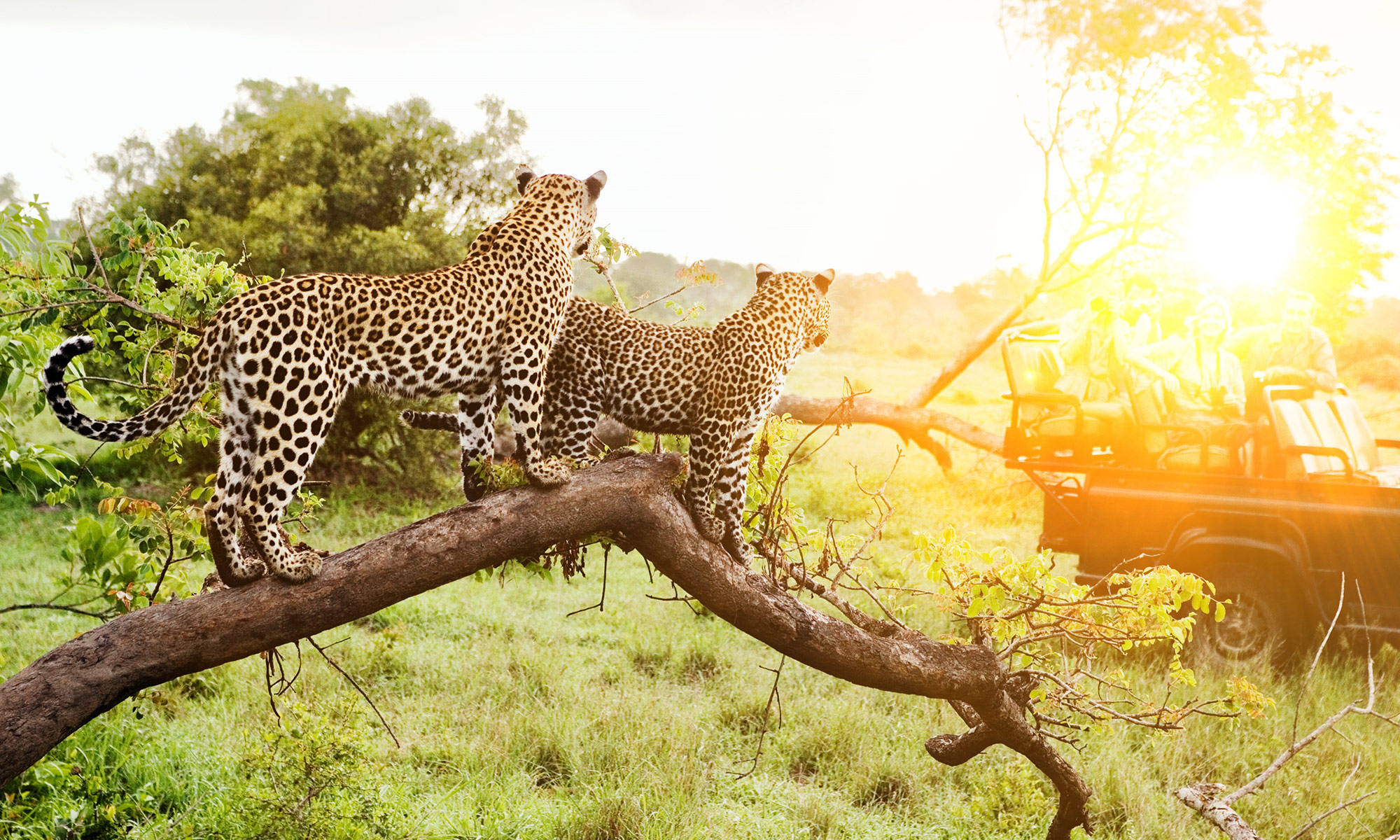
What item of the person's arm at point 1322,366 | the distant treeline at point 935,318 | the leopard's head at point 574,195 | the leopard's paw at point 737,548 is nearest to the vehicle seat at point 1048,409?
the person's arm at point 1322,366

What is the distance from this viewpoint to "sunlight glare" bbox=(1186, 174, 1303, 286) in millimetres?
13219

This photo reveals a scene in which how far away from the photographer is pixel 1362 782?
246 inches

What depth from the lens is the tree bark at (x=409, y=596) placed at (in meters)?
3.08

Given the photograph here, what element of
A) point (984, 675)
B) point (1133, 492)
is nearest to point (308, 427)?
point (984, 675)

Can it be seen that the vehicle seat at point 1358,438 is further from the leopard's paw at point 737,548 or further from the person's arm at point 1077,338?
the leopard's paw at point 737,548

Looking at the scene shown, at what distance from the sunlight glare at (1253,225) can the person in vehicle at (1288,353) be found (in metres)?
5.70

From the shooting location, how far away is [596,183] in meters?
3.49

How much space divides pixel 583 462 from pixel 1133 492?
215 inches

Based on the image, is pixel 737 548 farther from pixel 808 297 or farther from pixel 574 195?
pixel 574 195

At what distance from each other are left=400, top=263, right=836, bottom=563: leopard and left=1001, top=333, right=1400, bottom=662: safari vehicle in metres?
4.26

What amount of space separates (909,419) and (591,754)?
8594 millimetres

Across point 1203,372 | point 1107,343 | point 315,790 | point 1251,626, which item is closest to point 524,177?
point 315,790

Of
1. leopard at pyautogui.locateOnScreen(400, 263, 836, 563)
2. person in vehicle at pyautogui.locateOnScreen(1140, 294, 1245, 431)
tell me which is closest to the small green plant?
leopard at pyautogui.locateOnScreen(400, 263, 836, 563)

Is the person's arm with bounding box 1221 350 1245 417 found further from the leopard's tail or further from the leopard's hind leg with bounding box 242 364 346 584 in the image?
the leopard's tail
